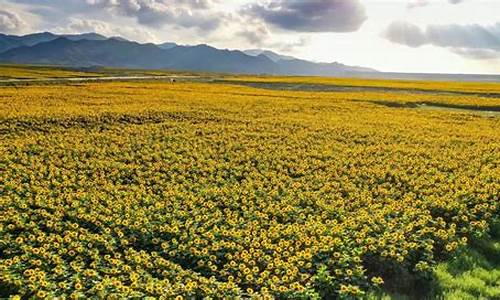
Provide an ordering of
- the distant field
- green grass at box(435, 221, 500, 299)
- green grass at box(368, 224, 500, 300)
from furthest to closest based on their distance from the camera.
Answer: green grass at box(435, 221, 500, 299), green grass at box(368, 224, 500, 300), the distant field

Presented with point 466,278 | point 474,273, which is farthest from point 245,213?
point 474,273

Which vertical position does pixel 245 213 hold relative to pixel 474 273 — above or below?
above

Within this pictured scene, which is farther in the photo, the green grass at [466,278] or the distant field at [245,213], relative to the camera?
the green grass at [466,278]

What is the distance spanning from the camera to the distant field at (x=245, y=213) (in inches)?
395

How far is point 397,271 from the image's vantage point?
1113 centimetres

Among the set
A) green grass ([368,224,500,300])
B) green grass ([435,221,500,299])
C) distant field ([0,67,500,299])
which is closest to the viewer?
distant field ([0,67,500,299])

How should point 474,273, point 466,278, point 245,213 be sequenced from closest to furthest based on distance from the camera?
point 466,278
point 474,273
point 245,213

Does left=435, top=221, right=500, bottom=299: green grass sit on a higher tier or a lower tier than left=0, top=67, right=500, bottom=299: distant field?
lower

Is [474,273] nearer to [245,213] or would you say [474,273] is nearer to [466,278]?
[466,278]

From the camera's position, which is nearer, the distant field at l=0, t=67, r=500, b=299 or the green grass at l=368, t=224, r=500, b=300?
the distant field at l=0, t=67, r=500, b=299

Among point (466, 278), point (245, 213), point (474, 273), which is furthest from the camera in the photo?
point (245, 213)

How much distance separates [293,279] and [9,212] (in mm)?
7908

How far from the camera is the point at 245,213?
44.4 ft

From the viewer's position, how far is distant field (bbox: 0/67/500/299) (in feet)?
32.9
